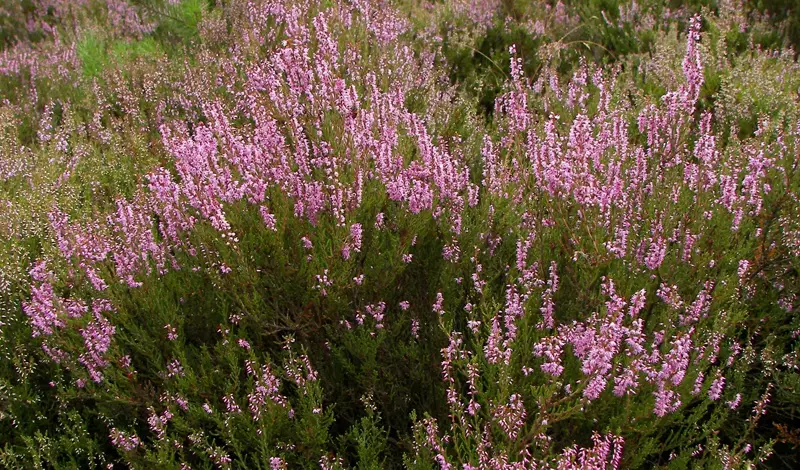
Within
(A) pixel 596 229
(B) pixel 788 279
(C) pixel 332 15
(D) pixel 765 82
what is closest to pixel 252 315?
(A) pixel 596 229

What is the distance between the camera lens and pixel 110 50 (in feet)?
21.1

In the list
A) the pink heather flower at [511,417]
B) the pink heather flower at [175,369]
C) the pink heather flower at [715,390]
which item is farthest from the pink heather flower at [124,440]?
the pink heather flower at [715,390]

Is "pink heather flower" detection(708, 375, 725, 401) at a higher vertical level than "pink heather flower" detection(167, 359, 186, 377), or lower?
lower

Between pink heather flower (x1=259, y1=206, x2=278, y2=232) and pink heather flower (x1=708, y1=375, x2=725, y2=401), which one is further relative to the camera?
pink heather flower (x1=259, y1=206, x2=278, y2=232)

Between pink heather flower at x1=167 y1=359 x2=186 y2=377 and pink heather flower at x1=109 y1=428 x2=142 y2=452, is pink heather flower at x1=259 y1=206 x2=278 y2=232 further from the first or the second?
pink heather flower at x1=109 y1=428 x2=142 y2=452

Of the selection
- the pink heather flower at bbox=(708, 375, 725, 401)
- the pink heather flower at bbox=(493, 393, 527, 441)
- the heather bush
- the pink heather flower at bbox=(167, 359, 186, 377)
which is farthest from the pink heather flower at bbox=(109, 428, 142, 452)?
the pink heather flower at bbox=(708, 375, 725, 401)

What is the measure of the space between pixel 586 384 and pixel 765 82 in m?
3.25

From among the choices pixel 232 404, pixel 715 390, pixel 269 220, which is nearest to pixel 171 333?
pixel 232 404

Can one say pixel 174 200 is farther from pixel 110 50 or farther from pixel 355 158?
pixel 110 50

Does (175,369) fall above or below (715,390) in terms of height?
above

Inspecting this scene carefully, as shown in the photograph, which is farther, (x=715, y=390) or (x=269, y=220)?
(x=269, y=220)

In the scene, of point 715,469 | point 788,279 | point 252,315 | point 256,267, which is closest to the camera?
point 715,469

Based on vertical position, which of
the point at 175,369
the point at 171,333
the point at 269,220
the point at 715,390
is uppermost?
the point at 269,220

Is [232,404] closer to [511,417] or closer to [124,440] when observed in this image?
[124,440]
